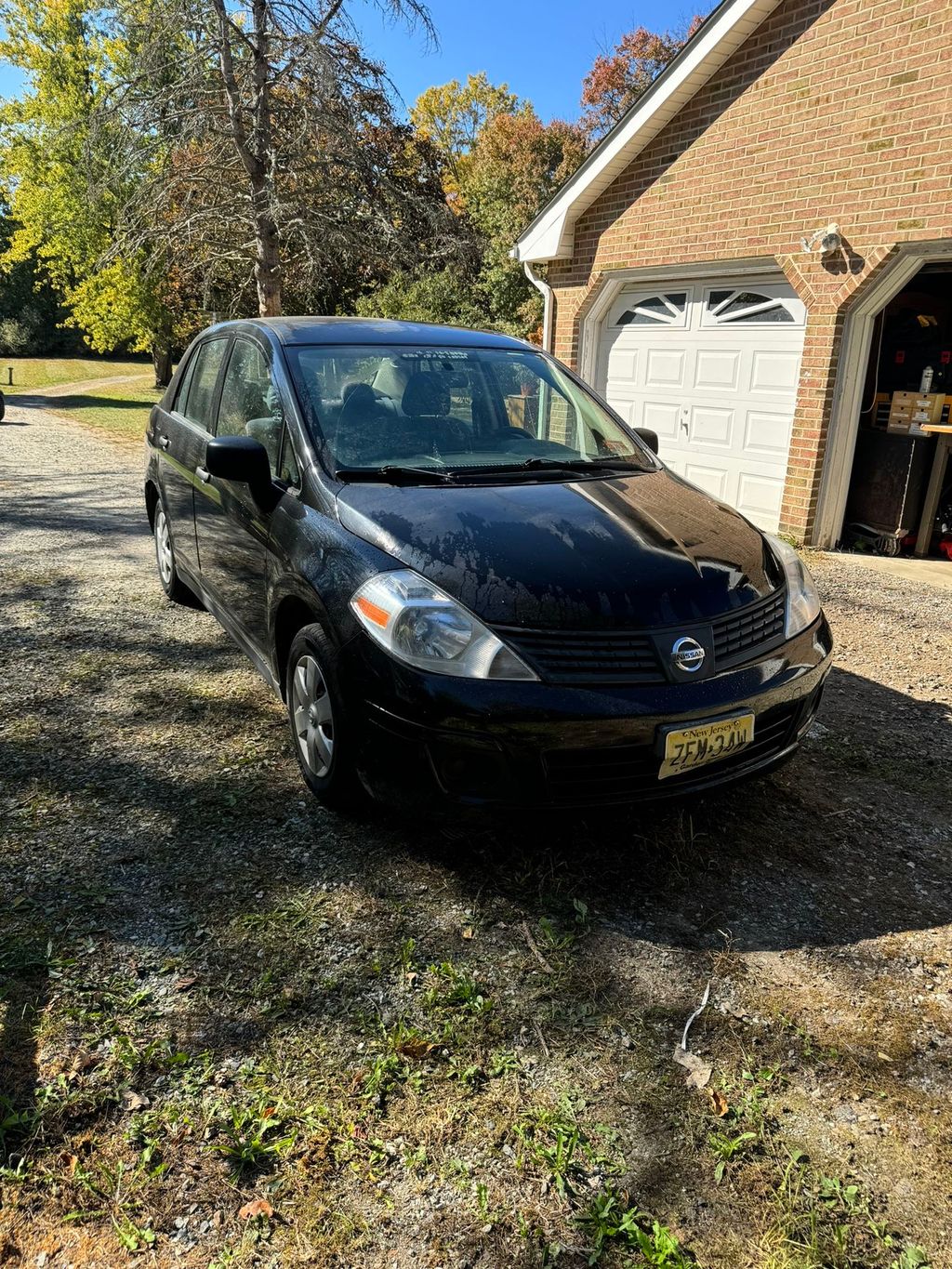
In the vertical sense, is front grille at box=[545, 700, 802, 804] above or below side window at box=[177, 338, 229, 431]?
below

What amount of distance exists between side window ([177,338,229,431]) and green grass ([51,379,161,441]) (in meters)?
11.7

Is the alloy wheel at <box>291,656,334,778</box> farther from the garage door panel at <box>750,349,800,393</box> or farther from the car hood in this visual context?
the garage door panel at <box>750,349,800,393</box>

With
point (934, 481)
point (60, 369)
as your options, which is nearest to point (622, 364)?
point (934, 481)

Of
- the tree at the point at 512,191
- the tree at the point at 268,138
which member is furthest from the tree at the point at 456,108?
the tree at the point at 268,138

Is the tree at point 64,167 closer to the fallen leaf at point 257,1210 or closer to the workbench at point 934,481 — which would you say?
the workbench at point 934,481

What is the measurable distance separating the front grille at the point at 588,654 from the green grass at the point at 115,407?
14888 mm

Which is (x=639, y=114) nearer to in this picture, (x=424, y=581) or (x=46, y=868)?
(x=424, y=581)

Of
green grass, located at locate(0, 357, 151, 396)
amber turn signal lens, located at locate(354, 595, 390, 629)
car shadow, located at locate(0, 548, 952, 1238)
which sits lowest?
car shadow, located at locate(0, 548, 952, 1238)

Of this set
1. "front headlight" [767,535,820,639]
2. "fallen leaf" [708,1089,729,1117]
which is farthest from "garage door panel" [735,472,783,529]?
"fallen leaf" [708,1089,729,1117]

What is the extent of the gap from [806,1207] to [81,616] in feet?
16.2

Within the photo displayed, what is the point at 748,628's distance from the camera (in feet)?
9.25

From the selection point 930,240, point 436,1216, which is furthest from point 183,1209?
point 930,240

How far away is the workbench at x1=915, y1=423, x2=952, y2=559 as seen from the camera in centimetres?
766

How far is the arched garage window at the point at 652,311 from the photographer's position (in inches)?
360
